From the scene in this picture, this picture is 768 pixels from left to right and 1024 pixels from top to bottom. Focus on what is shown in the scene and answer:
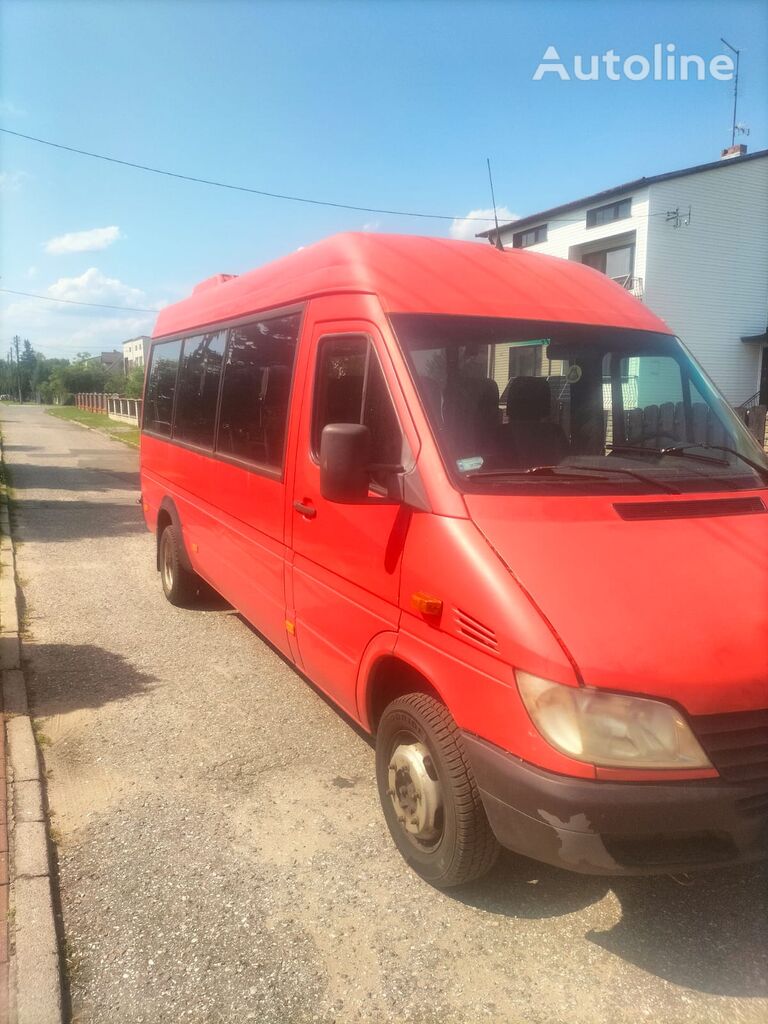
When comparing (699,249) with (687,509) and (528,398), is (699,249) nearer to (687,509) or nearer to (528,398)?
(528,398)

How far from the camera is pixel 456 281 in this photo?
12.1 feet

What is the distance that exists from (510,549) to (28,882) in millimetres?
2308

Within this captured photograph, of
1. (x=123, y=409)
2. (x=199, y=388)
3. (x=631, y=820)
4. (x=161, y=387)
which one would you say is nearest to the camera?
(x=631, y=820)

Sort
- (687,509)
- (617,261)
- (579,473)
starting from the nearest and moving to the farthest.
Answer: (687,509), (579,473), (617,261)

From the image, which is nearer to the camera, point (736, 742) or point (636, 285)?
point (736, 742)

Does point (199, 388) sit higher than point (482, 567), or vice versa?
point (199, 388)

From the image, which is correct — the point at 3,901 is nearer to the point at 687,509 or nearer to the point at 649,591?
the point at 649,591

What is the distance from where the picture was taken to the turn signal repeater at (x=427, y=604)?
9.43 ft

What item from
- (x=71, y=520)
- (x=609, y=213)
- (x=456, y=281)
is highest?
(x=609, y=213)

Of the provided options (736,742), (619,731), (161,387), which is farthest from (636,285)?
(619,731)

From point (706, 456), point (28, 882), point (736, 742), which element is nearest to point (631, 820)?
point (736, 742)

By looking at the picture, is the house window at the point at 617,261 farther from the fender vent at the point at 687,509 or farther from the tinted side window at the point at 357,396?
the fender vent at the point at 687,509

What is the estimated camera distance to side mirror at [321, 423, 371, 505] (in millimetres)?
3002

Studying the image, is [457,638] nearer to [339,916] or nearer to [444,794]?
[444,794]
